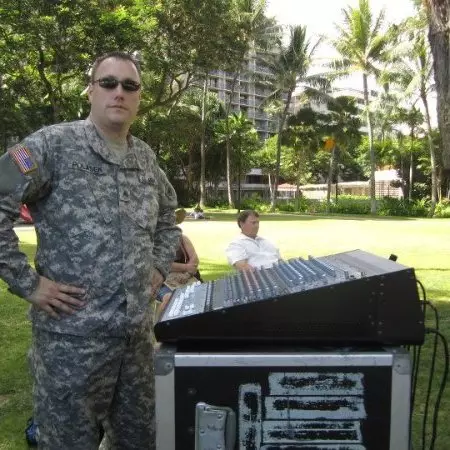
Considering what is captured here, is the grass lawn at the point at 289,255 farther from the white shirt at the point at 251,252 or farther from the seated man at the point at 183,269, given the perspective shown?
the white shirt at the point at 251,252

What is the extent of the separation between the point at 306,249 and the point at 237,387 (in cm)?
1316

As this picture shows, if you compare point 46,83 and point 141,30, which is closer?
point 141,30

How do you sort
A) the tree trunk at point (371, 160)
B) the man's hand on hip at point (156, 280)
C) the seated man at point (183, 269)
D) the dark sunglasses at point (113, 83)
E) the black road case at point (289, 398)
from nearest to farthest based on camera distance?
the black road case at point (289, 398), the dark sunglasses at point (113, 83), the man's hand on hip at point (156, 280), the seated man at point (183, 269), the tree trunk at point (371, 160)

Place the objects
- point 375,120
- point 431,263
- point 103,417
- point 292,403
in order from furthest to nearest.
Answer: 1. point 375,120
2. point 431,263
3. point 103,417
4. point 292,403

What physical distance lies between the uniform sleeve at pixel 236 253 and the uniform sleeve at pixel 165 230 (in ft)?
11.9

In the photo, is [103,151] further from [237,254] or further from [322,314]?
[237,254]

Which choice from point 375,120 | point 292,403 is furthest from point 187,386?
point 375,120

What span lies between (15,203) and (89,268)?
0.30 meters

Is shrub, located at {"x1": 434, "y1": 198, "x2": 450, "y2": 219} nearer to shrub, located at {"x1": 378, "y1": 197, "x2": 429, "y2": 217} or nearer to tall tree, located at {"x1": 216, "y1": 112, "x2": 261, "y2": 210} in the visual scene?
shrub, located at {"x1": 378, "y1": 197, "x2": 429, "y2": 217}

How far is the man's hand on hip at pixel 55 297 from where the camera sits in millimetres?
1898

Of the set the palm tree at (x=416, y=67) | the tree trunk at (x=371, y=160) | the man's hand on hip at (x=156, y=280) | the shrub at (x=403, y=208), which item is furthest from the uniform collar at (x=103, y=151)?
the tree trunk at (x=371, y=160)

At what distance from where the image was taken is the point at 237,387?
1.55 metres

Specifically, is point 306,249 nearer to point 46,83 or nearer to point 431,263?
point 431,263

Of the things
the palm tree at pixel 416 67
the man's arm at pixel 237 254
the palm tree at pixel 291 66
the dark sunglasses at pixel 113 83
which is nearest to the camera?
the dark sunglasses at pixel 113 83
